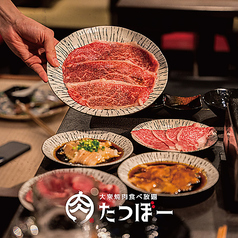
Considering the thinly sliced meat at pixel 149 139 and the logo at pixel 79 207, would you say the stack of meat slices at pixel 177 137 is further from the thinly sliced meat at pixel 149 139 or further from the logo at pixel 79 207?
the logo at pixel 79 207

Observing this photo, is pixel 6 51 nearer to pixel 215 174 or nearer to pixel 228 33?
pixel 228 33

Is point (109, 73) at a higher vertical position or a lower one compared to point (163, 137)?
higher

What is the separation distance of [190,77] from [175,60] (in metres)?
0.40

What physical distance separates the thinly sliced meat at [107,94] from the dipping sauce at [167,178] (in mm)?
478

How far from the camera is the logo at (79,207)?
1.32 metres

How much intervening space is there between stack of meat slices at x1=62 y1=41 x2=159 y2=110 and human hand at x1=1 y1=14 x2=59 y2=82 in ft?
0.45

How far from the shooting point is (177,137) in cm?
192

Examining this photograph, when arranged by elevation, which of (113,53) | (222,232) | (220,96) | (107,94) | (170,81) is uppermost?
(113,53)

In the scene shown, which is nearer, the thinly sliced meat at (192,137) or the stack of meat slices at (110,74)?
the thinly sliced meat at (192,137)

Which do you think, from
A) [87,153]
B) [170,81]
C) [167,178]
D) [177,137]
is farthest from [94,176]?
[170,81]

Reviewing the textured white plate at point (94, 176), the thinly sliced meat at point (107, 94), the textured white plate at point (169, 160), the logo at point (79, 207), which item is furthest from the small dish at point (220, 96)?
the logo at point (79, 207)

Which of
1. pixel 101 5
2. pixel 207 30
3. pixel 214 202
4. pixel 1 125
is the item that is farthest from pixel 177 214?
pixel 101 5

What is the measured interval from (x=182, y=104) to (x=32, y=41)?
1.10 m

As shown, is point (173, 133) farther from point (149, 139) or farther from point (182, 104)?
point (182, 104)
